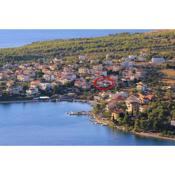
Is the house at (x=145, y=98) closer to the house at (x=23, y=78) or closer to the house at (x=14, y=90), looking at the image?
the house at (x=14, y=90)

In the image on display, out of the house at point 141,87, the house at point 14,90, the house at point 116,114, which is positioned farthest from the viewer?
the house at point 14,90

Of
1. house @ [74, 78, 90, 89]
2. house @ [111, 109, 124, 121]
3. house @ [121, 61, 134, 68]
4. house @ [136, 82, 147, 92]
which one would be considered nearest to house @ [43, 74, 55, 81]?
house @ [74, 78, 90, 89]

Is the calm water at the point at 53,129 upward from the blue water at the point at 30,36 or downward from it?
downward

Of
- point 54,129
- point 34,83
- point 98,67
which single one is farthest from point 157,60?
point 54,129

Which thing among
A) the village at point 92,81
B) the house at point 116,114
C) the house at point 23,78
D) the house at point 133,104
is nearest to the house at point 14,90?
the village at point 92,81

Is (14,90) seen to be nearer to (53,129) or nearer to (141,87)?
(141,87)

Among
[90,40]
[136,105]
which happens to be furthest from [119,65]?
[136,105]
